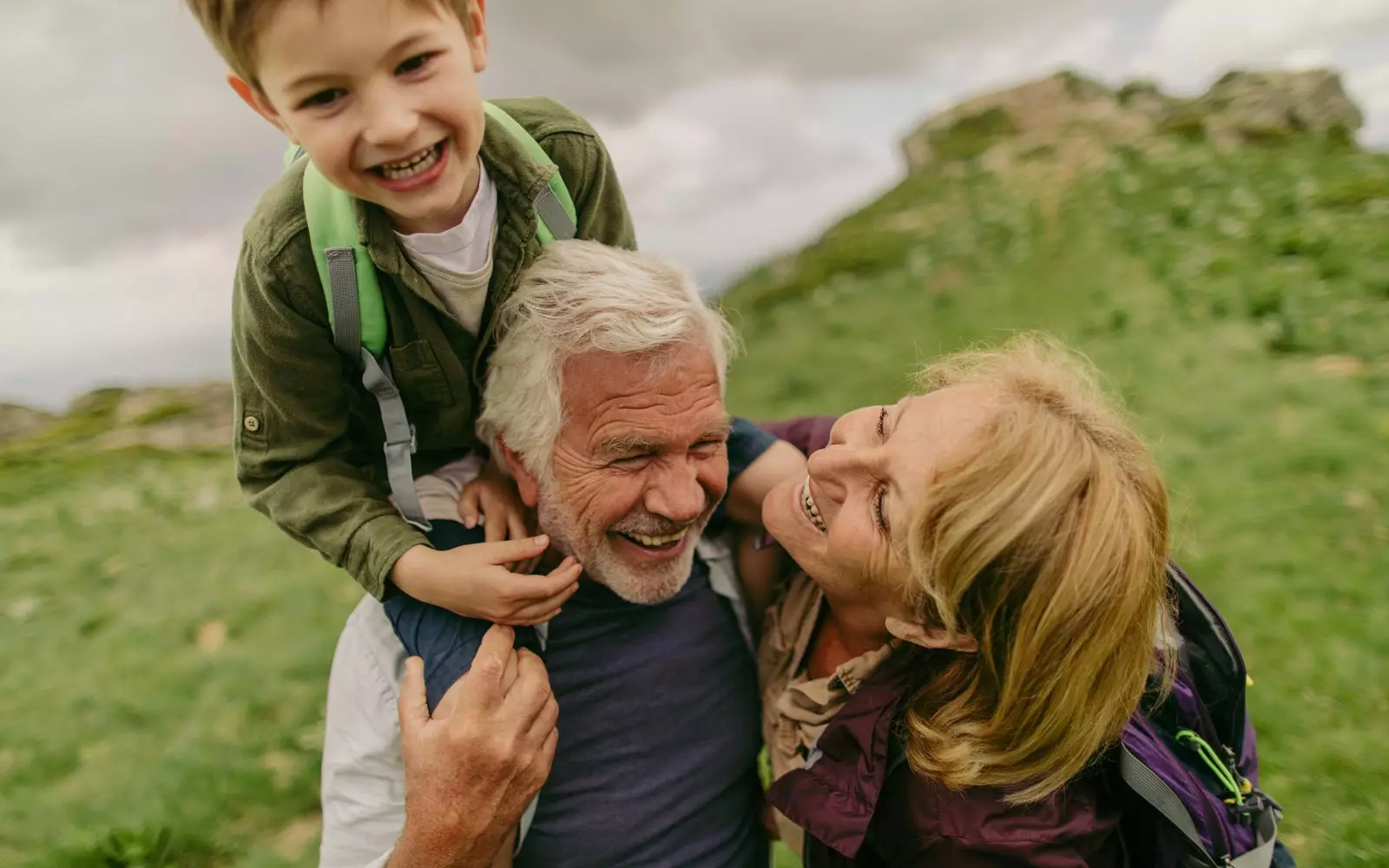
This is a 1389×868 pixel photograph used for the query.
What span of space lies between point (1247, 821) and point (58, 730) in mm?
6595

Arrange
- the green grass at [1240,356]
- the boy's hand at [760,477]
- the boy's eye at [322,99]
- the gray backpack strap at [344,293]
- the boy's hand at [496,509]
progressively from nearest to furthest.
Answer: the boy's eye at [322,99]
the gray backpack strap at [344,293]
the boy's hand at [496,509]
the boy's hand at [760,477]
the green grass at [1240,356]

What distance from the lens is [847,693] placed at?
→ 253 centimetres

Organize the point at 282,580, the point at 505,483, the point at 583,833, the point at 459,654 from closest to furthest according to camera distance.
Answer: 1. the point at 459,654
2. the point at 583,833
3. the point at 505,483
4. the point at 282,580

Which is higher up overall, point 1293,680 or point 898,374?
point 1293,680

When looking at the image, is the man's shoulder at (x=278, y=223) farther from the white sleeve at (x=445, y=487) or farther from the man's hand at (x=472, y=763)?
the man's hand at (x=472, y=763)

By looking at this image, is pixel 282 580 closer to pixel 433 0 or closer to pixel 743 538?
pixel 743 538

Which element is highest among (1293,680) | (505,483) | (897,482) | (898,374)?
(897,482)

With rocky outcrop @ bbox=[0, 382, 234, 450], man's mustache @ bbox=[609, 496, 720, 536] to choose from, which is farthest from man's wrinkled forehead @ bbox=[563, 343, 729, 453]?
rocky outcrop @ bbox=[0, 382, 234, 450]

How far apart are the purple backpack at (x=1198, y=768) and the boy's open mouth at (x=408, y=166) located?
2379 mm

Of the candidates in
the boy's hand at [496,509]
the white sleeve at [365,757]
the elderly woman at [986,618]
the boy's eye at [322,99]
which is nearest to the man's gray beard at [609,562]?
the boy's hand at [496,509]

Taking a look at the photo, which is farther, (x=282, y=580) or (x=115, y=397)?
(x=115, y=397)

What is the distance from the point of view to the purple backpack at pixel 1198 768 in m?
2.15

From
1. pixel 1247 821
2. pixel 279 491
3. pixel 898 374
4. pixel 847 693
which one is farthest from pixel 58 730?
pixel 898 374

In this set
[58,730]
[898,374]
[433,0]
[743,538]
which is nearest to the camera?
[433,0]
